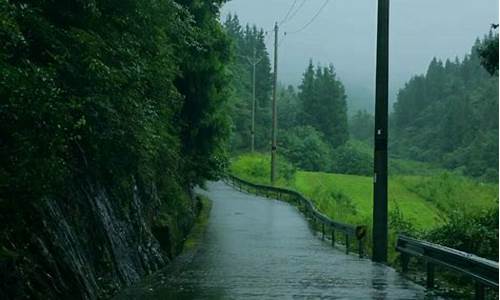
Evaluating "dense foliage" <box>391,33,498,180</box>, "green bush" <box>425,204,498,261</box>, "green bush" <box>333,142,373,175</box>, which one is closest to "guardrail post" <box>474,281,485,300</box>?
"green bush" <box>425,204,498,261</box>

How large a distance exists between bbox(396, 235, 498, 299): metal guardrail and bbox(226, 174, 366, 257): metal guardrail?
517 centimetres

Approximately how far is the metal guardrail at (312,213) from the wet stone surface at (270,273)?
553mm

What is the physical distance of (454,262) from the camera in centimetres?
1064

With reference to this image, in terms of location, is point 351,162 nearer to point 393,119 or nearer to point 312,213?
point 393,119

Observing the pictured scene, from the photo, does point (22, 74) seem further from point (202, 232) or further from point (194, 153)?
point (194, 153)

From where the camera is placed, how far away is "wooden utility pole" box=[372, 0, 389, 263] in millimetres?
16406

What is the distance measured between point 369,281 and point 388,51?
613 cm

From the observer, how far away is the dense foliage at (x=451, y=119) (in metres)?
112

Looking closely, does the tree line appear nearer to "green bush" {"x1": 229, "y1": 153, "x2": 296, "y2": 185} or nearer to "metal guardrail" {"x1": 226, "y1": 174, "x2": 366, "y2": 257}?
"green bush" {"x1": 229, "y1": 153, "x2": 296, "y2": 185}

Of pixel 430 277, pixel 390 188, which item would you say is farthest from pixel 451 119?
pixel 430 277

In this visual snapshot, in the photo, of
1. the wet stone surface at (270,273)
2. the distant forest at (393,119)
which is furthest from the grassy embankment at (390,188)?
the wet stone surface at (270,273)

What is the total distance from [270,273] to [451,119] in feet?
410

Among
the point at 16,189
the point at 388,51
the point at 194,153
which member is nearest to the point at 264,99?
the point at 194,153

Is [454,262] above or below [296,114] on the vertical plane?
below
